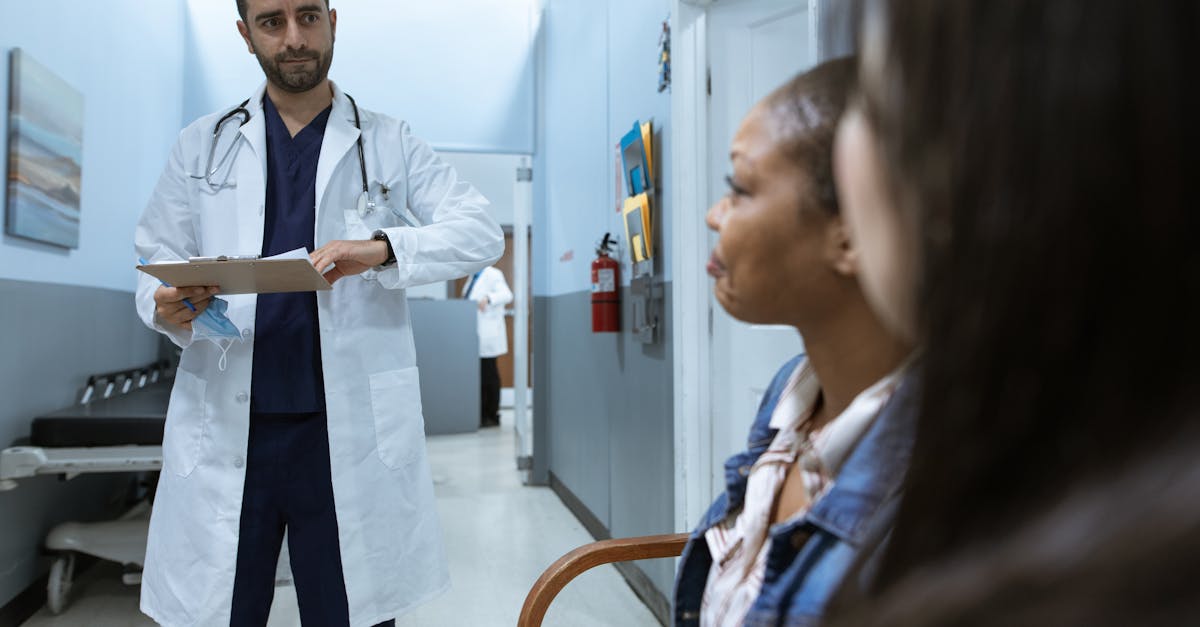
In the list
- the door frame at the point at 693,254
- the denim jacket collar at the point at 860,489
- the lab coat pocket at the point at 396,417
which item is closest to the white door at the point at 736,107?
the door frame at the point at 693,254

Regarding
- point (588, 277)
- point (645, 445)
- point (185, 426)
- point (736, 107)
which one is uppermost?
point (736, 107)

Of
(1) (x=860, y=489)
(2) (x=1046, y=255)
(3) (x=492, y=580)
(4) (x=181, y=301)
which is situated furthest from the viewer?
(3) (x=492, y=580)

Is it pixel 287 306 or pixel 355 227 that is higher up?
pixel 355 227

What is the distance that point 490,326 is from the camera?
6777 mm

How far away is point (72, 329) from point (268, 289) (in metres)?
2.05

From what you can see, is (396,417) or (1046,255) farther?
(396,417)

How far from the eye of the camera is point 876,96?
0.92ft

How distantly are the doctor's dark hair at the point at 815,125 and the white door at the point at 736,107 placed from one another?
1.53 m

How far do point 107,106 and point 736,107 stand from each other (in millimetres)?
2706

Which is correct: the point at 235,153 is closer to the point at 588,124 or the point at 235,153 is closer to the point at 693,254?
the point at 693,254

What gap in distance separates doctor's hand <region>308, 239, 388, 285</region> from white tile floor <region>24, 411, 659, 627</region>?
1503mm

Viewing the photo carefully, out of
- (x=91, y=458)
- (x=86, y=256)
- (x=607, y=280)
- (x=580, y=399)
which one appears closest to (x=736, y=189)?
(x=607, y=280)

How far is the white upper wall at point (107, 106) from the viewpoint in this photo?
8.27 feet

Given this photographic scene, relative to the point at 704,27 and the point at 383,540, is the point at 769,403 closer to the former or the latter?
the point at 383,540
